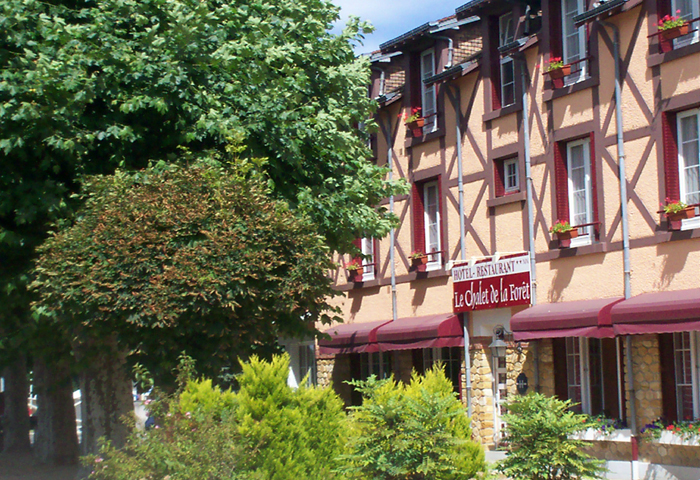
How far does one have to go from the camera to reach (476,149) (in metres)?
21.1

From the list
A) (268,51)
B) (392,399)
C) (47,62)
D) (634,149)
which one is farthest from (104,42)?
(634,149)

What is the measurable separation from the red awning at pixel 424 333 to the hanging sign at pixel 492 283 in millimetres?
405

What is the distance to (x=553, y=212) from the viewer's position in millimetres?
18734

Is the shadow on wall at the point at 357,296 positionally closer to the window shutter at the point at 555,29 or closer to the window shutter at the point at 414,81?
the window shutter at the point at 414,81

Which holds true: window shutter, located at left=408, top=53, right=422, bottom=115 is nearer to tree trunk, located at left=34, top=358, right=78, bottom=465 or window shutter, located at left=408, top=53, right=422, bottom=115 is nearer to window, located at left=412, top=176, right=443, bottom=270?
window, located at left=412, top=176, right=443, bottom=270

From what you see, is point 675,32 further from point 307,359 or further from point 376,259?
point 307,359

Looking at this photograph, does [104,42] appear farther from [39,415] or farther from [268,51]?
[39,415]

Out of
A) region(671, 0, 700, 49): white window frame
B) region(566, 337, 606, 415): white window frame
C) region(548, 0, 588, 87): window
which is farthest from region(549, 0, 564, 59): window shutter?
region(566, 337, 606, 415): white window frame

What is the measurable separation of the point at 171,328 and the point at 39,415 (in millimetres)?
9810

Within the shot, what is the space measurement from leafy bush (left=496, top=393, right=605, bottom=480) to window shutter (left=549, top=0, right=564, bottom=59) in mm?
9896

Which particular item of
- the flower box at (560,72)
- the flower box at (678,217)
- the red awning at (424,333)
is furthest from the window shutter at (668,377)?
the red awning at (424,333)

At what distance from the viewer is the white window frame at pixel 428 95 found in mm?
22984

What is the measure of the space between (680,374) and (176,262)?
8593 mm

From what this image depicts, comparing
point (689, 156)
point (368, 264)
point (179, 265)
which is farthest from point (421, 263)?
point (179, 265)
